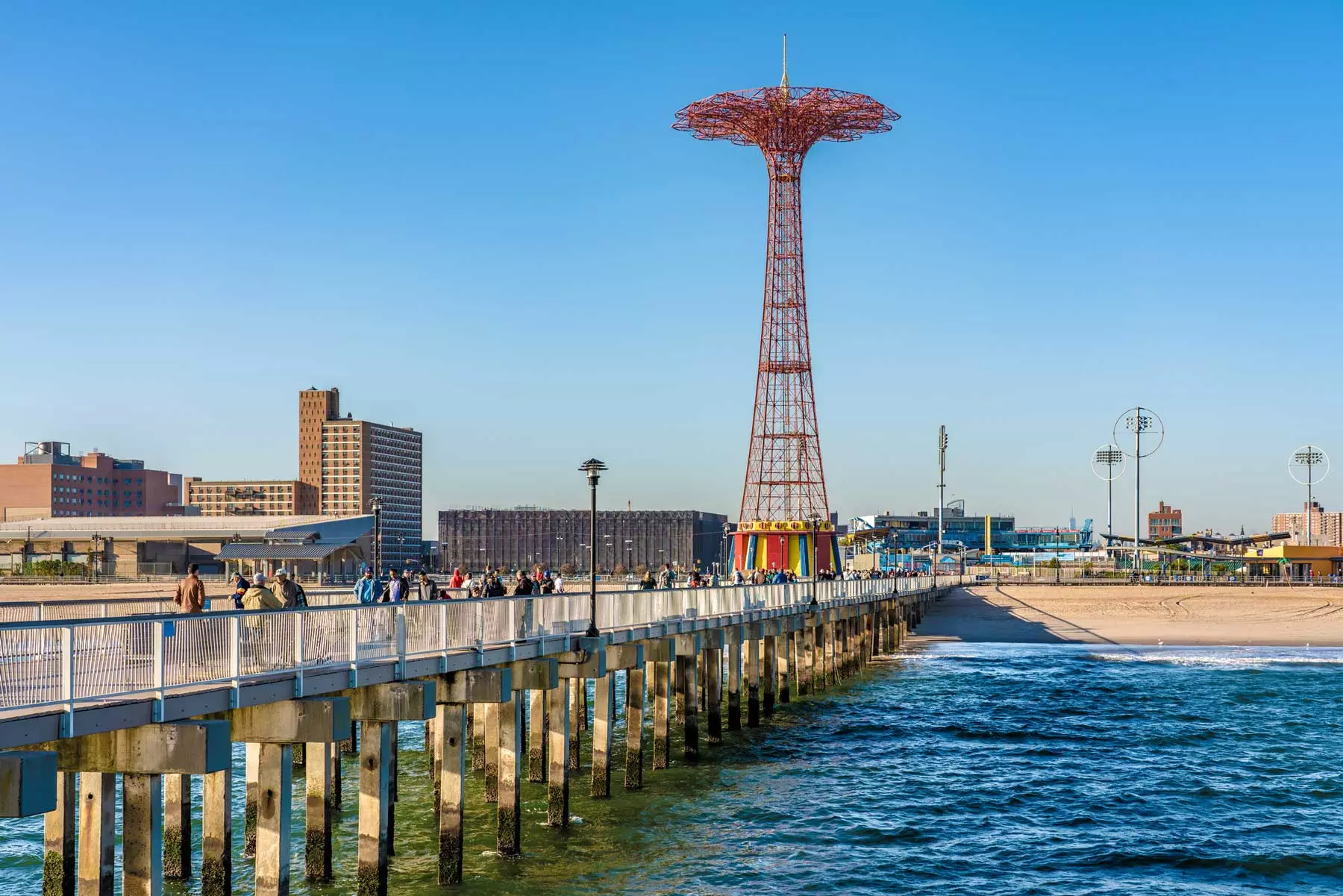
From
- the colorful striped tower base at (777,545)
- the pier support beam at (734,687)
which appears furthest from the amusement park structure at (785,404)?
the pier support beam at (734,687)

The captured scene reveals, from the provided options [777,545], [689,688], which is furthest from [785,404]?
[689,688]

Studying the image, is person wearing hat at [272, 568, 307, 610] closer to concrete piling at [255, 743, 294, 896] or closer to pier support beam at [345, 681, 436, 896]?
pier support beam at [345, 681, 436, 896]

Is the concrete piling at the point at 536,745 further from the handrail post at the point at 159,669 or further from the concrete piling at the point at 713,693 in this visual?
the handrail post at the point at 159,669

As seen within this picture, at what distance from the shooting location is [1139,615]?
309ft

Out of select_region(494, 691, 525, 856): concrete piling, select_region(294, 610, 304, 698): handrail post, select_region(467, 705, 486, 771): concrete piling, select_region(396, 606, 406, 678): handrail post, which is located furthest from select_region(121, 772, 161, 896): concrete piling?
select_region(467, 705, 486, 771): concrete piling

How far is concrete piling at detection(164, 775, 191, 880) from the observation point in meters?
21.2

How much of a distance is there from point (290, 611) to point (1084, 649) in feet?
216

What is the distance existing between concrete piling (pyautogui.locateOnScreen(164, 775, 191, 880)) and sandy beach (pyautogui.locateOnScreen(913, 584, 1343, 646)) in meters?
65.5

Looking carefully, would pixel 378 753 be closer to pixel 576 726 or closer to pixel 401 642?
pixel 401 642

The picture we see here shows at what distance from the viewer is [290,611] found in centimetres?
1719

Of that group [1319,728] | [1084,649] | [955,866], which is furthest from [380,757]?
[1084,649]

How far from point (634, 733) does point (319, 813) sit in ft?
37.4

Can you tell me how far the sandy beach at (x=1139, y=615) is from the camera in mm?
84188

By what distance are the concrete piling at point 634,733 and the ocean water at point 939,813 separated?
0.54 meters
